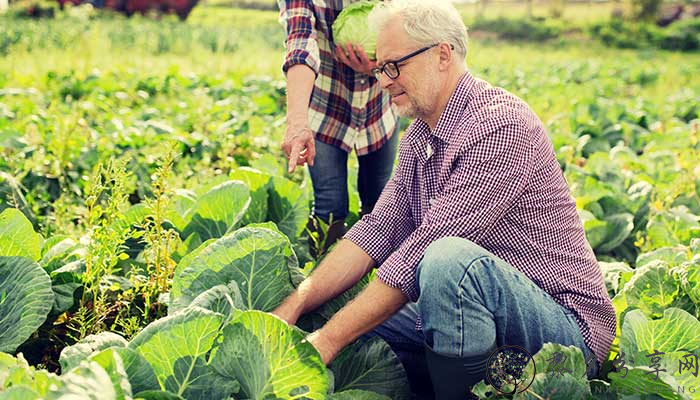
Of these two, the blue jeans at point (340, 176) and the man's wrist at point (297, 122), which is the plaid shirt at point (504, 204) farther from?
the blue jeans at point (340, 176)

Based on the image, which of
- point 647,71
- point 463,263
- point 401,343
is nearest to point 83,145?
point 401,343

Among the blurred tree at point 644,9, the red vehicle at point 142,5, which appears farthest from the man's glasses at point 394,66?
the blurred tree at point 644,9

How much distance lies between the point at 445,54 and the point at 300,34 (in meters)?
1.03

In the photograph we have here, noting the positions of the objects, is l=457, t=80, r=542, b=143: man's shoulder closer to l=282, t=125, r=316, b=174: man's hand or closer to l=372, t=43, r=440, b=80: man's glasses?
l=372, t=43, r=440, b=80: man's glasses

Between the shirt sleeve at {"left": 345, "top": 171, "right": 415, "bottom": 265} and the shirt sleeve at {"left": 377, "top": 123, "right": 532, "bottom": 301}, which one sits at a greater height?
the shirt sleeve at {"left": 377, "top": 123, "right": 532, "bottom": 301}

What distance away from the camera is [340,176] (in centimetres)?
347

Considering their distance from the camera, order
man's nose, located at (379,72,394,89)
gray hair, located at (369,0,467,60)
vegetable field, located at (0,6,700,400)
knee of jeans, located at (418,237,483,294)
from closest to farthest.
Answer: vegetable field, located at (0,6,700,400) < knee of jeans, located at (418,237,483,294) < gray hair, located at (369,0,467,60) < man's nose, located at (379,72,394,89)

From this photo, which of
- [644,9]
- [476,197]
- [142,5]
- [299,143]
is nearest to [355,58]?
[299,143]

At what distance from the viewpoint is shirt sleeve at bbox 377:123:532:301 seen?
2109 mm

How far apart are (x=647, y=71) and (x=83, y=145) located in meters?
15.4

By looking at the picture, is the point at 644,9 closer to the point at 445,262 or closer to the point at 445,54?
the point at 445,54

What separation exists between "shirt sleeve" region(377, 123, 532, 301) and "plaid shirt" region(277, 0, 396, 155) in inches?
52.2

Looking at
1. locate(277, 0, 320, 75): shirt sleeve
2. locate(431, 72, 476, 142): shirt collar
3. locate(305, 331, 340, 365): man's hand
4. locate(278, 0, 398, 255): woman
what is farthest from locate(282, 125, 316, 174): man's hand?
locate(305, 331, 340, 365): man's hand

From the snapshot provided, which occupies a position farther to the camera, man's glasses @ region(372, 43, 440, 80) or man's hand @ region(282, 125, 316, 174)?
man's hand @ region(282, 125, 316, 174)
